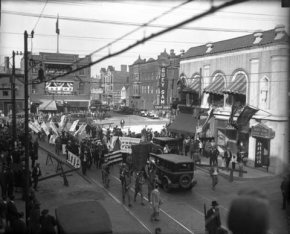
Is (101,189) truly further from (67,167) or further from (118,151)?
(67,167)

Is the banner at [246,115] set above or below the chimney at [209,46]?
below

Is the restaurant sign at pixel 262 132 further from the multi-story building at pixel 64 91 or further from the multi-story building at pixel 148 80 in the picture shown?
the multi-story building at pixel 64 91

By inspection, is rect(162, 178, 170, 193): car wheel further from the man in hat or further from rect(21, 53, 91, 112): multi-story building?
rect(21, 53, 91, 112): multi-story building

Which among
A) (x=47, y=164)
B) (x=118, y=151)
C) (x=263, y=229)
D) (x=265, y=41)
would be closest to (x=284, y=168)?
(x=265, y=41)

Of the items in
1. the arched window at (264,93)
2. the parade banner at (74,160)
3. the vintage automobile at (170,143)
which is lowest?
the parade banner at (74,160)

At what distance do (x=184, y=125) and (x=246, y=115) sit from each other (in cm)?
890

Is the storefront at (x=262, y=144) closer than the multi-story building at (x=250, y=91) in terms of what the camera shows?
No

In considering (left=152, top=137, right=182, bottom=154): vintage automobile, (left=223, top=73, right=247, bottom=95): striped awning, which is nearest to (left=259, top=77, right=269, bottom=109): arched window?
(left=223, top=73, right=247, bottom=95): striped awning

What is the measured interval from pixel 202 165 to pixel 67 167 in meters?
9.72

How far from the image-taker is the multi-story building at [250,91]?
22.9m

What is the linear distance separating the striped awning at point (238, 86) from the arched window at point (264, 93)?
5.98ft

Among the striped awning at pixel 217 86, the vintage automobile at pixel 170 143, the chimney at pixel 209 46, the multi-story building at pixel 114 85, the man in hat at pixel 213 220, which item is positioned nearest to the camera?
the man in hat at pixel 213 220

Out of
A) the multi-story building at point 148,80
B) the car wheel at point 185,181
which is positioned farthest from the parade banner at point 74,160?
the multi-story building at point 148,80

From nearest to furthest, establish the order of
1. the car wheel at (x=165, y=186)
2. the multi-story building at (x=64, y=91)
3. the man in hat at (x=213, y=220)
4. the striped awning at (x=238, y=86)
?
the man in hat at (x=213, y=220) < the car wheel at (x=165, y=186) < the striped awning at (x=238, y=86) < the multi-story building at (x=64, y=91)
